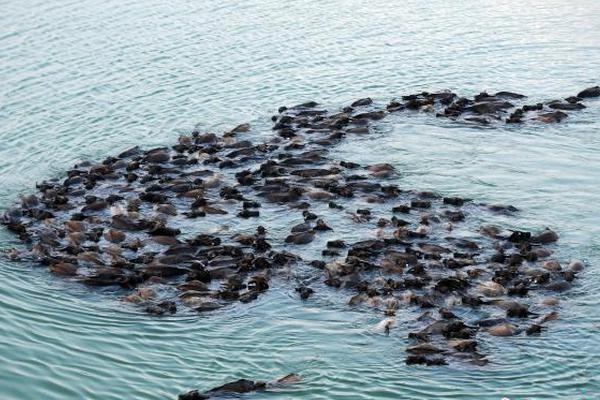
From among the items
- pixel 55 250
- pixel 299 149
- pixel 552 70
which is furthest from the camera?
pixel 552 70

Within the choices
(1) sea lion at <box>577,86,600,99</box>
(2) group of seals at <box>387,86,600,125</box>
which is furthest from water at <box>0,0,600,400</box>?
(2) group of seals at <box>387,86,600,125</box>

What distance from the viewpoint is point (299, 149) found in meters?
31.2

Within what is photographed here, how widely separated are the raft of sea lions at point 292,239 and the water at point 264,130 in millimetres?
549

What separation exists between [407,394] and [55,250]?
10.5 m

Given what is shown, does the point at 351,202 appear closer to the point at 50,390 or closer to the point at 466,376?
the point at 466,376

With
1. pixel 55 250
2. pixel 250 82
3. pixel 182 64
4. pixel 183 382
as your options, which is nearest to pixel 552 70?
pixel 250 82

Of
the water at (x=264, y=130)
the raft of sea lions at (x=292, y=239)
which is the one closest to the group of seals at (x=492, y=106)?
→ the water at (x=264, y=130)

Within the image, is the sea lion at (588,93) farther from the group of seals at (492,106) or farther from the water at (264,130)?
the water at (264,130)

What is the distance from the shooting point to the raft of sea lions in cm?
2147

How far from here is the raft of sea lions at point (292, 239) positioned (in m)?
21.5

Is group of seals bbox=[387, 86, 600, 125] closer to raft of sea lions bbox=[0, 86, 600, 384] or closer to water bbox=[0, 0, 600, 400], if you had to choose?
water bbox=[0, 0, 600, 400]

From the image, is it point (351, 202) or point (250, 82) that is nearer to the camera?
point (351, 202)

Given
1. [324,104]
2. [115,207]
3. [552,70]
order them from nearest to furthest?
[115,207], [324,104], [552,70]

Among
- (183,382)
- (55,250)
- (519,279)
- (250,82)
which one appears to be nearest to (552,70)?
(250,82)
